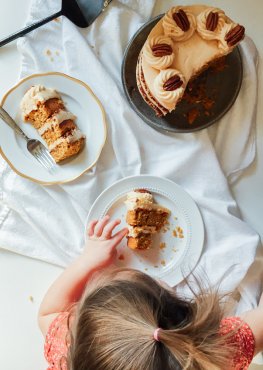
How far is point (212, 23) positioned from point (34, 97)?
0.43 meters

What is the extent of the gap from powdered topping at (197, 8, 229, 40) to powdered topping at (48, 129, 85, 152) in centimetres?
36

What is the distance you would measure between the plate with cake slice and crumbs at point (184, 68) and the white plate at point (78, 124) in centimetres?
10

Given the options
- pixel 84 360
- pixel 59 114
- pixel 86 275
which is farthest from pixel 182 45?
pixel 84 360

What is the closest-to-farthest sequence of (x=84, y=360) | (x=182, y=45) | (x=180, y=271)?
1. (x=84, y=360)
2. (x=182, y=45)
3. (x=180, y=271)

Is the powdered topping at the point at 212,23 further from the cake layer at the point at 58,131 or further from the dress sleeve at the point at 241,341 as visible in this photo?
the dress sleeve at the point at 241,341

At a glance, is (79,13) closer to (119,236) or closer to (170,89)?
(170,89)

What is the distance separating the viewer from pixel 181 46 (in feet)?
3.68

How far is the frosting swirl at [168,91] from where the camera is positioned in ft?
3.60

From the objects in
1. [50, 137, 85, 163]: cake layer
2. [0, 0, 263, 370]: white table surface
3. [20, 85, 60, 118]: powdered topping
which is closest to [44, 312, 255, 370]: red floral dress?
[0, 0, 263, 370]: white table surface

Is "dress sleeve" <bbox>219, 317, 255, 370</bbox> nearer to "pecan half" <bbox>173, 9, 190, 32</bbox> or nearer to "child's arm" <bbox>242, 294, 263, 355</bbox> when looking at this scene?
"child's arm" <bbox>242, 294, 263, 355</bbox>

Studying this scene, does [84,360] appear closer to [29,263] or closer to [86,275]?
[86,275]

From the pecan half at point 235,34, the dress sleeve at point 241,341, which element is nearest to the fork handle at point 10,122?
the pecan half at point 235,34

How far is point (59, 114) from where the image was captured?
121cm

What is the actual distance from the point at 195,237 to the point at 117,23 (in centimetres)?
53
